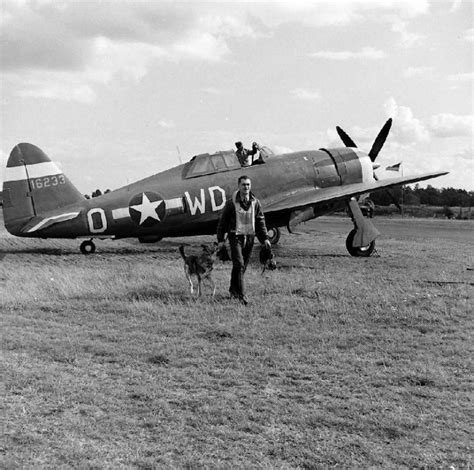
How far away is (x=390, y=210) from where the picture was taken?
58.5m

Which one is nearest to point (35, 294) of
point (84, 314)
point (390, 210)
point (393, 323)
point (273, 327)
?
point (84, 314)

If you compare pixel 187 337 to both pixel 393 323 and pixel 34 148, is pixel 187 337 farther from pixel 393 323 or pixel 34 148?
pixel 34 148

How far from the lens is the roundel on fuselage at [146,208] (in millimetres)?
12695

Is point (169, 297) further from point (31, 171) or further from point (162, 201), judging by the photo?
point (31, 171)

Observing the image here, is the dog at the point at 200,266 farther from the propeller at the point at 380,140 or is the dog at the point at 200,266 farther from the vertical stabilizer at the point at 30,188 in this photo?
the propeller at the point at 380,140

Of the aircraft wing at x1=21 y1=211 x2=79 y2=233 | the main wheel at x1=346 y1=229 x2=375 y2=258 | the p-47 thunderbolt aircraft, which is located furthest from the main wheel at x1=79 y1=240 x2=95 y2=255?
the main wheel at x1=346 y1=229 x2=375 y2=258

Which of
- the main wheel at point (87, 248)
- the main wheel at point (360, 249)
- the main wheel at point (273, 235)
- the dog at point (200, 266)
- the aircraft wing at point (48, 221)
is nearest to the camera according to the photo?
the dog at point (200, 266)

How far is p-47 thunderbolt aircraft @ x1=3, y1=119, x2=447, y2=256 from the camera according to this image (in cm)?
1273

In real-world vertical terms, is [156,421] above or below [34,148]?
below

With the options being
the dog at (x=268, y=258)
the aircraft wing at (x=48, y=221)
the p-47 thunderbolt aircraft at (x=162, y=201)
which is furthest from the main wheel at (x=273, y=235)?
the dog at (x=268, y=258)

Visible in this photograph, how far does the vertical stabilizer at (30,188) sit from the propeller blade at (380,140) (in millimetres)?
8341

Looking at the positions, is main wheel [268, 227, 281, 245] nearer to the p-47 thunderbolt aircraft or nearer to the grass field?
the p-47 thunderbolt aircraft

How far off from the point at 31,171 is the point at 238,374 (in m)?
10.2

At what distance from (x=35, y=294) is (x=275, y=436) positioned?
5.82 metres
